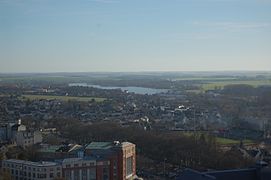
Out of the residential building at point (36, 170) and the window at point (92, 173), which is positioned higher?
the residential building at point (36, 170)

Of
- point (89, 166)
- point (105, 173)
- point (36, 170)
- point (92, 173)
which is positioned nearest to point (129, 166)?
point (105, 173)

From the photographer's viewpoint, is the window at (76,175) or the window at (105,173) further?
the window at (105,173)

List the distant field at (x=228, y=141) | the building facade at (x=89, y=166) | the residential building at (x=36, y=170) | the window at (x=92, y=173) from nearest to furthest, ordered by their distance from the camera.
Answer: the residential building at (x=36, y=170), the building facade at (x=89, y=166), the window at (x=92, y=173), the distant field at (x=228, y=141)

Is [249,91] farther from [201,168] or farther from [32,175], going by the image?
[32,175]

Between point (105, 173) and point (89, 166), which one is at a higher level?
point (89, 166)

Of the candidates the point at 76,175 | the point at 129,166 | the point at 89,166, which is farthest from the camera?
the point at 129,166

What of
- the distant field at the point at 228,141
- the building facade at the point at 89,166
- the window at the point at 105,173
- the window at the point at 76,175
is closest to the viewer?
the building facade at the point at 89,166

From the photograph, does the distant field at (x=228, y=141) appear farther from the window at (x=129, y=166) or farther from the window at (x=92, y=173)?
the window at (x=92, y=173)

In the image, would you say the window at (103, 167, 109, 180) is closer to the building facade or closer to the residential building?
the building facade

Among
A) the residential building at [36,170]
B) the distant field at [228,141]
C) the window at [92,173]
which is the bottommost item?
the distant field at [228,141]

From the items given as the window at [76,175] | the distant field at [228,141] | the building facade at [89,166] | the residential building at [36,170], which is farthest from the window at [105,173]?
the distant field at [228,141]

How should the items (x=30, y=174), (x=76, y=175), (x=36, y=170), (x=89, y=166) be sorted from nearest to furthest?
(x=36, y=170) → (x=30, y=174) → (x=76, y=175) → (x=89, y=166)

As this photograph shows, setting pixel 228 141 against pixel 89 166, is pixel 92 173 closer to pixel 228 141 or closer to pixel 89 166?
pixel 89 166
